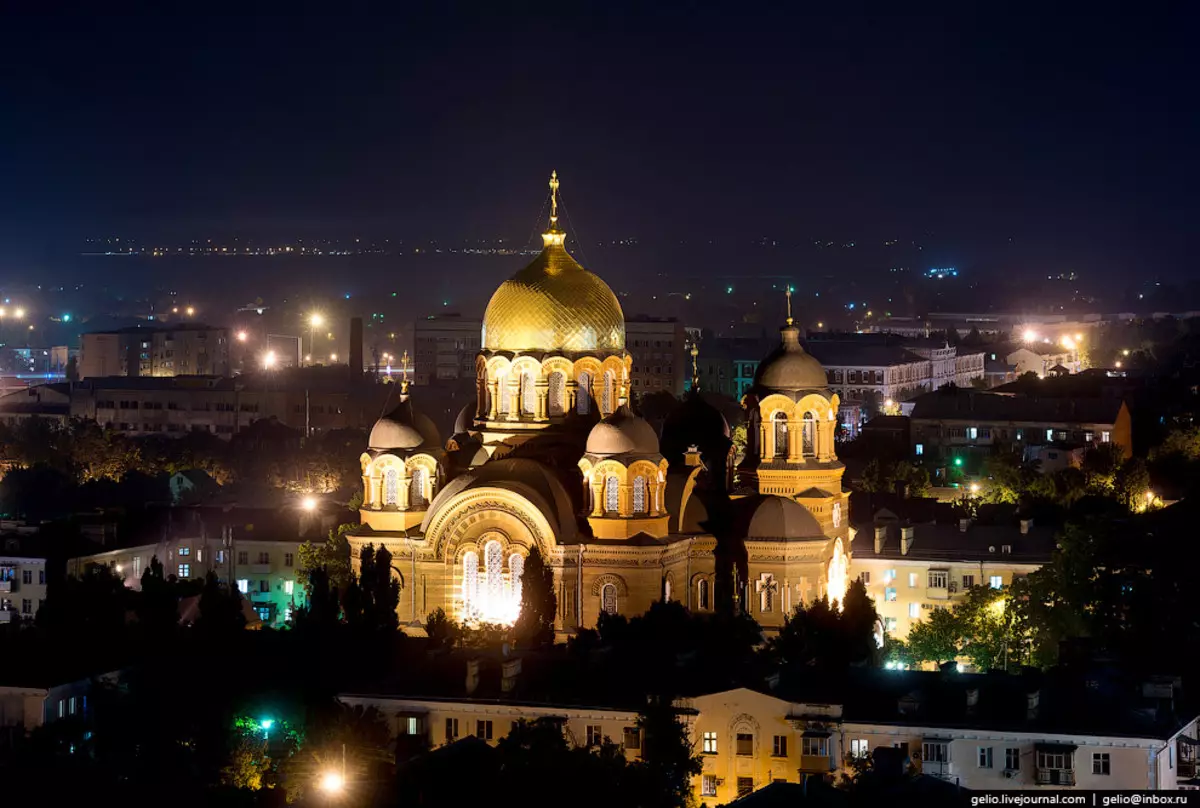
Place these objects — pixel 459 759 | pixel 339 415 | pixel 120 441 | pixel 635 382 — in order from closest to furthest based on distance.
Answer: pixel 459 759 < pixel 120 441 < pixel 339 415 < pixel 635 382

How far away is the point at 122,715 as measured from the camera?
1688 inches

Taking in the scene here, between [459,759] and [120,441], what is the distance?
2107 inches

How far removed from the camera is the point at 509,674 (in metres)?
40.6

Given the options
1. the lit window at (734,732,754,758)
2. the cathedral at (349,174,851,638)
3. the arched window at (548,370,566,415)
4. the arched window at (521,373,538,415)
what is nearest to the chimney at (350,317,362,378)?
the cathedral at (349,174,851,638)

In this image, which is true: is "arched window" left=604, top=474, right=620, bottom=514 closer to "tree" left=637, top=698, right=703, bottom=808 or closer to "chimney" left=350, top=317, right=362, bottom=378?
"tree" left=637, top=698, right=703, bottom=808

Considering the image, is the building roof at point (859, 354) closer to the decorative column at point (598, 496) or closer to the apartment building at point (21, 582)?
the apartment building at point (21, 582)

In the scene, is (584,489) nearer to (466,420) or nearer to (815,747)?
(466,420)

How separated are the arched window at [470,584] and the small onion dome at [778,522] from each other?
5069 mm

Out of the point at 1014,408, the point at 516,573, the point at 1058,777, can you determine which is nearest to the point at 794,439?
the point at 516,573

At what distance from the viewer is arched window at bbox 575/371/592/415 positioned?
166ft

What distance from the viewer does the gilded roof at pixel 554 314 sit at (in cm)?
5062

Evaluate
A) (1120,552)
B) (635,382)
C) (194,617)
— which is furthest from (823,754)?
(635,382)

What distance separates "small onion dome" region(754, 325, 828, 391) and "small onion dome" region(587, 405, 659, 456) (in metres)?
4.34

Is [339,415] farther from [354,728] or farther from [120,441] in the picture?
[354,728]
